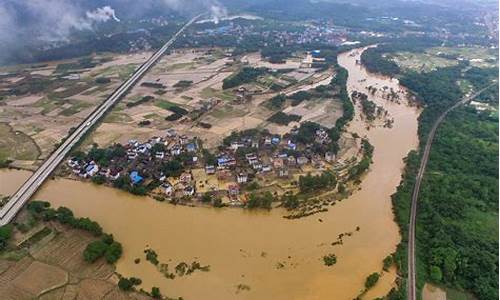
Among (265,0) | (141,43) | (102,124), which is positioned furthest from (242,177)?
(265,0)

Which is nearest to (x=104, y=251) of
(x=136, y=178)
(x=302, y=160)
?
(x=136, y=178)

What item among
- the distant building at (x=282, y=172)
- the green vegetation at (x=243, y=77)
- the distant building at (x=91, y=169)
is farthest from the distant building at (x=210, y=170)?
the green vegetation at (x=243, y=77)

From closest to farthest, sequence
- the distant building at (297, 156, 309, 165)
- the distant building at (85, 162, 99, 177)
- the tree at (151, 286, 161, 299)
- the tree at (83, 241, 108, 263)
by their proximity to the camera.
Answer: the tree at (151, 286, 161, 299) < the tree at (83, 241, 108, 263) < the distant building at (85, 162, 99, 177) < the distant building at (297, 156, 309, 165)

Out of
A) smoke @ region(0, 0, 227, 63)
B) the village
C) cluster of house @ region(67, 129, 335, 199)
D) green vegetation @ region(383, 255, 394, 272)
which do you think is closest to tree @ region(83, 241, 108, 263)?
the village

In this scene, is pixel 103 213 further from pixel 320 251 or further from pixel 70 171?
pixel 320 251

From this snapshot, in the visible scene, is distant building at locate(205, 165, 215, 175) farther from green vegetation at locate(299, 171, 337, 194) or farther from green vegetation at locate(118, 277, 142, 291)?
green vegetation at locate(118, 277, 142, 291)

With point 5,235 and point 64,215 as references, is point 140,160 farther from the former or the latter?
point 5,235
